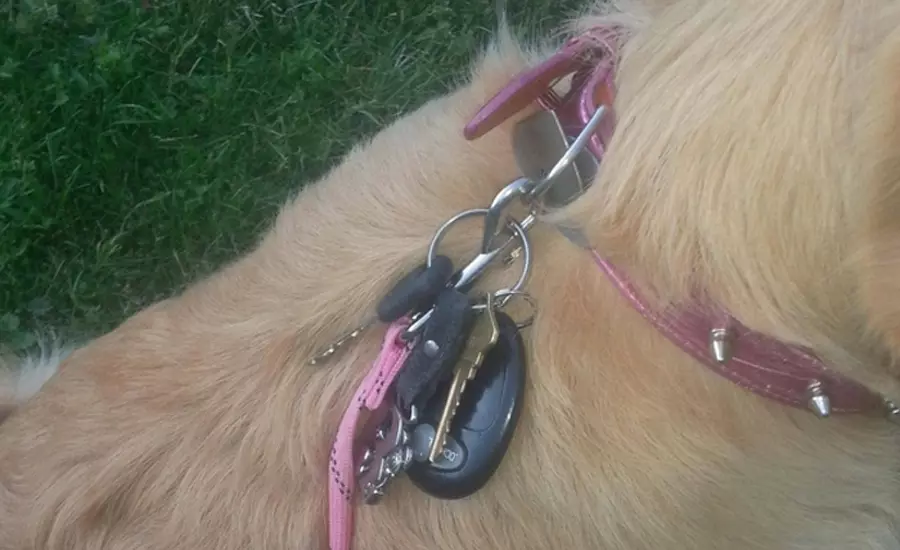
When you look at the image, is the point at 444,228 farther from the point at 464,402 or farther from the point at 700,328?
the point at 700,328

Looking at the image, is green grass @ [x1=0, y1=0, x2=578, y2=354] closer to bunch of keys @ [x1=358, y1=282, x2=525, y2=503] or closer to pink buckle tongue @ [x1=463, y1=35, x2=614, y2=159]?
pink buckle tongue @ [x1=463, y1=35, x2=614, y2=159]

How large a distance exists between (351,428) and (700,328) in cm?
47

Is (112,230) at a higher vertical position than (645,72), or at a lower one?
lower

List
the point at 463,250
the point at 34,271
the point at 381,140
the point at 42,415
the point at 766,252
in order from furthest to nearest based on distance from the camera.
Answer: the point at 34,271 → the point at 381,140 → the point at 42,415 → the point at 463,250 → the point at 766,252

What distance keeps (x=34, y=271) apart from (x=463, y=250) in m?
1.76

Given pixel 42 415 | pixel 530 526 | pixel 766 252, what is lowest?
pixel 530 526

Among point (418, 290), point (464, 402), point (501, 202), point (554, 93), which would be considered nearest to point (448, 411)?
point (464, 402)

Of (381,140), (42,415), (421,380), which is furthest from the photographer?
(381,140)

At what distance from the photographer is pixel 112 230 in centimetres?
285

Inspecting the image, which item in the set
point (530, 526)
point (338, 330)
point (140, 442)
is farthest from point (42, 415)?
point (530, 526)

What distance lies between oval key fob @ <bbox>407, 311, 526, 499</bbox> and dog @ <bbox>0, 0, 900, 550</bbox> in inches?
1.6

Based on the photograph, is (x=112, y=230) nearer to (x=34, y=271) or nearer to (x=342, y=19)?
(x=34, y=271)

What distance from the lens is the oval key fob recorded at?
1.38m

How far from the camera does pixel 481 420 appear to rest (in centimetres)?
138
